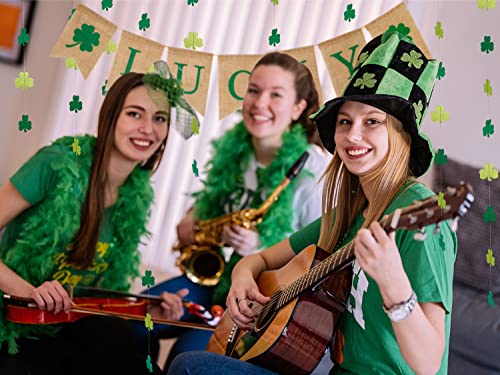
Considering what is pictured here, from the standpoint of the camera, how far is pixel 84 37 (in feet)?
6.15

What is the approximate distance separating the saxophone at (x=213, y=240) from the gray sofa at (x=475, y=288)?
532 millimetres

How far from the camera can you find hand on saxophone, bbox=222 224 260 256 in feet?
7.50

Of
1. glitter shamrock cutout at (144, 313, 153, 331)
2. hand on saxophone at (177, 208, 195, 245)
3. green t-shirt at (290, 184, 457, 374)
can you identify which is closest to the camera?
green t-shirt at (290, 184, 457, 374)

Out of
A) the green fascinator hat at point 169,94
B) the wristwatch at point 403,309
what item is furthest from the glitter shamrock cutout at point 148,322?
the wristwatch at point 403,309

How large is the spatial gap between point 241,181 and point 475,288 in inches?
34.0

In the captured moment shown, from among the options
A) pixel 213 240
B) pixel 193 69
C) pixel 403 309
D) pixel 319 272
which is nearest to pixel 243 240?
pixel 213 240

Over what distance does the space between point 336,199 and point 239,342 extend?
1.31 feet

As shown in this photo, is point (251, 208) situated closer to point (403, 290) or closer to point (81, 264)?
point (81, 264)

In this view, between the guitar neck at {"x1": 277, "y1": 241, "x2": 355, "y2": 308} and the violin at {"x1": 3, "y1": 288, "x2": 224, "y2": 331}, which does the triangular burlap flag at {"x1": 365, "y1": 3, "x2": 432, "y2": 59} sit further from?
the violin at {"x1": 3, "y1": 288, "x2": 224, "y2": 331}

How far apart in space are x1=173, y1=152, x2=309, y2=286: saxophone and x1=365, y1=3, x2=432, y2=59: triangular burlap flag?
0.58 m

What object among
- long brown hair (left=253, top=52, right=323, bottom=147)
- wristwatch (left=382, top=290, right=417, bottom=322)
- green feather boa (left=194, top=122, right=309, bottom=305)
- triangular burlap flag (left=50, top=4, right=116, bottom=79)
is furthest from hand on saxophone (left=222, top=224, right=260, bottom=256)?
wristwatch (left=382, top=290, right=417, bottom=322)

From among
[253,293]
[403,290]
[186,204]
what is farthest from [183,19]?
[403,290]

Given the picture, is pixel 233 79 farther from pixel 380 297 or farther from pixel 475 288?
pixel 475 288

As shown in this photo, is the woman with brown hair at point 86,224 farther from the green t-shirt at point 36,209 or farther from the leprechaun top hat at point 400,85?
the leprechaun top hat at point 400,85
